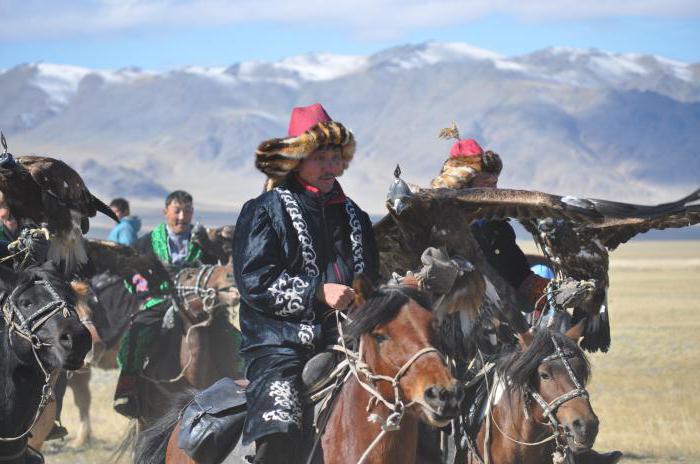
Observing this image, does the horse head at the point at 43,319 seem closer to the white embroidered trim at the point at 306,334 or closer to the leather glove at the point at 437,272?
the white embroidered trim at the point at 306,334

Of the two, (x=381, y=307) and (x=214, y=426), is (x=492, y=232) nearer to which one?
(x=214, y=426)

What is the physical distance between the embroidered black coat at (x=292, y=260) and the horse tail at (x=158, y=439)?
81cm

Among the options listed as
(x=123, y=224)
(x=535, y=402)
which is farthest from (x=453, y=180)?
(x=123, y=224)

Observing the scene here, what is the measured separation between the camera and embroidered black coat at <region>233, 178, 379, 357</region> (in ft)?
17.9

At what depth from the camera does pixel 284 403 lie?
5445 mm

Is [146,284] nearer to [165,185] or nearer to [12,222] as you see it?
[12,222]

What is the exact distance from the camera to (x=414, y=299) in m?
5.21

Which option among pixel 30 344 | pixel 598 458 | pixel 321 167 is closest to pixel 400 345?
pixel 321 167

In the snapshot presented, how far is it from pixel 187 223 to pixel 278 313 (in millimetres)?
6327

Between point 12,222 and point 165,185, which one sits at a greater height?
point 12,222

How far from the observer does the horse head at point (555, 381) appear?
6.60 meters

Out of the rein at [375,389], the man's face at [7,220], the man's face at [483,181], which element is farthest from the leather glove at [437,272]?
the man's face at [7,220]

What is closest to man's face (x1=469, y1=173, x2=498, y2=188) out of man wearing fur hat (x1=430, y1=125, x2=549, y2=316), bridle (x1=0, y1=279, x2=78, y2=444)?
man wearing fur hat (x1=430, y1=125, x2=549, y2=316)

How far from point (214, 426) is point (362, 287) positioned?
1.04 meters
